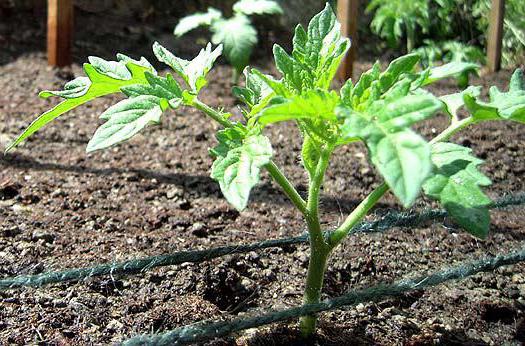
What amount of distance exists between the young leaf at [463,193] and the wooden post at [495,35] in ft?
8.23

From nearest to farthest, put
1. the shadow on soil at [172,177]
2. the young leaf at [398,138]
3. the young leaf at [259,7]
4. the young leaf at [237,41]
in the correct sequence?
the young leaf at [398,138] → the shadow on soil at [172,177] → the young leaf at [237,41] → the young leaf at [259,7]

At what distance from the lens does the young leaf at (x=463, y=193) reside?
1333 millimetres

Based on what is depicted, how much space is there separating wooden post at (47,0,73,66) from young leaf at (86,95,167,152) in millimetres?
2069

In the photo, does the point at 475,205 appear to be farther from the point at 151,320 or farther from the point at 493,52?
the point at 493,52

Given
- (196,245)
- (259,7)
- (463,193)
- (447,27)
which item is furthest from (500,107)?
(447,27)

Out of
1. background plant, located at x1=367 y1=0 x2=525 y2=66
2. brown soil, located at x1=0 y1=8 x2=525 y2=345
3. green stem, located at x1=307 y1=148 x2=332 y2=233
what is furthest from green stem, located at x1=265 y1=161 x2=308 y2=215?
background plant, located at x1=367 y1=0 x2=525 y2=66

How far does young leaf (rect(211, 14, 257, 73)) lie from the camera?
3273 millimetres

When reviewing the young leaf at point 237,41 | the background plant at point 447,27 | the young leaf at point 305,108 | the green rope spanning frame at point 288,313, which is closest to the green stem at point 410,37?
the background plant at point 447,27

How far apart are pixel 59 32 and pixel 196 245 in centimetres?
164

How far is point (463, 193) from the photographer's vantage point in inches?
52.6

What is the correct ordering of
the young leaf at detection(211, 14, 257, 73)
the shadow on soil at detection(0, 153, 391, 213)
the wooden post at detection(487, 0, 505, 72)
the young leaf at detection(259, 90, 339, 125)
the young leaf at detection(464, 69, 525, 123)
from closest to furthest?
1. the young leaf at detection(259, 90, 339, 125)
2. the young leaf at detection(464, 69, 525, 123)
3. the shadow on soil at detection(0, 153, 391, 213)
4. the young leaf at detection(211, 14, 257, 73)
5. the wooden post at detection(487, 0, 505, 72)

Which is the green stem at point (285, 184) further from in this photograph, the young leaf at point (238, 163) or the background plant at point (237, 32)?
the background plant at point (237, 32)

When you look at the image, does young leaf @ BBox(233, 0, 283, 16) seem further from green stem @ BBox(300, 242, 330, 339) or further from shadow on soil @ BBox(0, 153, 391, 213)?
green stem @ BBox(300, 242, 330, 339)

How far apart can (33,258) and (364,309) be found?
83 cm
